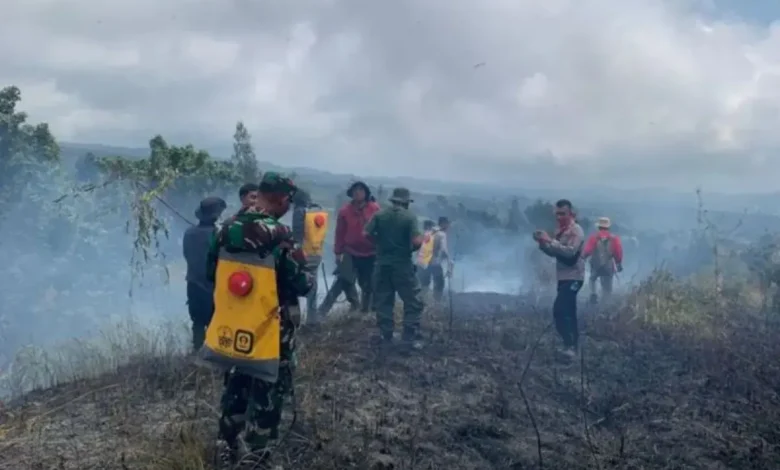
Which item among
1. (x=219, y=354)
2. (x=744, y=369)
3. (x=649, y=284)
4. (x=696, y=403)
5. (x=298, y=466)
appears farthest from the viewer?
(x=649, y=284)

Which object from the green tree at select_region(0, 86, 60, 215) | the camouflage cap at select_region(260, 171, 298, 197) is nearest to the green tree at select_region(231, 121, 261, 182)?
the green tree at select_region(0, 86, 60, 215)

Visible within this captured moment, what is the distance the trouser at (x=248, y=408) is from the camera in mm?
4641

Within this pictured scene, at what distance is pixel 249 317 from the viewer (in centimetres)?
442

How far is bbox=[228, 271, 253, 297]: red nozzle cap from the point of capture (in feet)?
14.5

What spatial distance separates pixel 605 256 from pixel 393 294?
18.3 feet

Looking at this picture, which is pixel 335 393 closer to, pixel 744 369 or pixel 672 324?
pixel 744 369

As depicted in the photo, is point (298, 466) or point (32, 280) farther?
point (32, 280)

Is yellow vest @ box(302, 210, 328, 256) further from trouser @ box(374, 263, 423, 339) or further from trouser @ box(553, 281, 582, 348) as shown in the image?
trouser @ box(553, 281, 582, 348)

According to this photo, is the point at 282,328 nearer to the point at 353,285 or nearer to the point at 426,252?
the point at 353,285

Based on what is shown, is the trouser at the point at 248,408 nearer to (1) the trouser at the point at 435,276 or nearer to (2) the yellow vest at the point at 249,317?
(2) the yellow vest at the point at 249,317

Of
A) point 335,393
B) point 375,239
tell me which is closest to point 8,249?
point 375,239

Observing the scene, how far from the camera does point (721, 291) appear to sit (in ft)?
44.0

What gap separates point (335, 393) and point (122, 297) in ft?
47.8

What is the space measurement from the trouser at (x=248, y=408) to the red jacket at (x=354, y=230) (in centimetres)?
498
